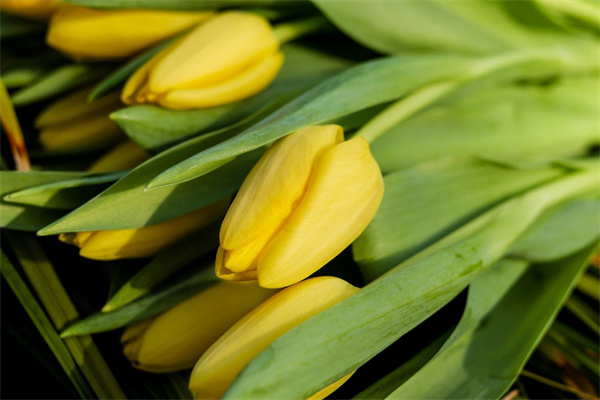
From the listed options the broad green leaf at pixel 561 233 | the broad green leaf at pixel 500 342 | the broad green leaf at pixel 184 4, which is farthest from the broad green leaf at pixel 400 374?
the broad green leaf at pixel 184 4

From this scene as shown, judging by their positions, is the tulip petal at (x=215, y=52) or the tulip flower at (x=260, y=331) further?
the tulip petal at (x=215, y=52)

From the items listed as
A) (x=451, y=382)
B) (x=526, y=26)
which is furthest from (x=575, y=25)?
(x=451, y=382)

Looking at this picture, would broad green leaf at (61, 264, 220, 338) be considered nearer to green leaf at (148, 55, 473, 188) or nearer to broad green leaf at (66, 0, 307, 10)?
green leaf at (148, 55, 473, 188)

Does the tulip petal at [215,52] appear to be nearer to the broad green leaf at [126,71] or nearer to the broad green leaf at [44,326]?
the broad green leaf at [126,71]

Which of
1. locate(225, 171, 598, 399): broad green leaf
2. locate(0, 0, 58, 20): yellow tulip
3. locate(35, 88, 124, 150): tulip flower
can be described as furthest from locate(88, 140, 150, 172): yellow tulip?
locate(225, 171, 598, 399): broad green leaf

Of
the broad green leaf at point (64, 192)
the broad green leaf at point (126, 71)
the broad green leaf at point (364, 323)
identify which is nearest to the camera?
the broad green leaf at point (364, 323)

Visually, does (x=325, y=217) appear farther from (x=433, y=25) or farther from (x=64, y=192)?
(x=433, y=25)

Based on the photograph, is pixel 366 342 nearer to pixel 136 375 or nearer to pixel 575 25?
pixel 136 375
